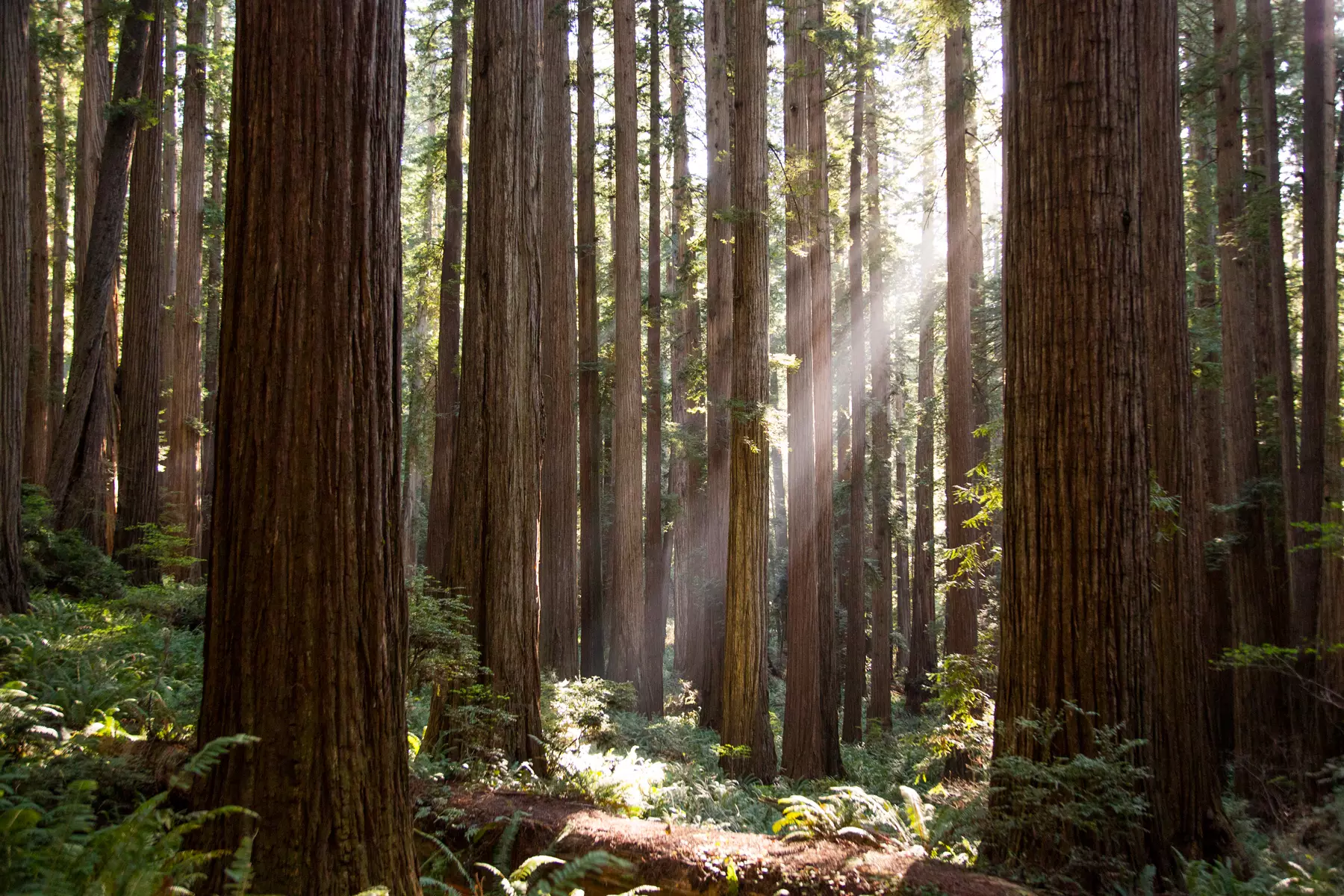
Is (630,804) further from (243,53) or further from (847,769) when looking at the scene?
(847,769)

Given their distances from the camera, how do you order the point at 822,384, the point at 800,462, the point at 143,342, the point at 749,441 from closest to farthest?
the point at 749,441
the point at 143,342
the point at 800,462
the point at 822,384

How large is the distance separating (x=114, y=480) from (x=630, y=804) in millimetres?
12403

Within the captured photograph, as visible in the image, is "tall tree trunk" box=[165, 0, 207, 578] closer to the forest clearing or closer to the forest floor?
the forest clearing

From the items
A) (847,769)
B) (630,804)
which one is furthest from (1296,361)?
(630,804)

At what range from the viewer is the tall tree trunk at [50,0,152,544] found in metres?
11.8

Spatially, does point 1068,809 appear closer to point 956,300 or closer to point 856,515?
point 956,300

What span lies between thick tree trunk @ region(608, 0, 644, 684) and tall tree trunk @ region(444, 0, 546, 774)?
771cm

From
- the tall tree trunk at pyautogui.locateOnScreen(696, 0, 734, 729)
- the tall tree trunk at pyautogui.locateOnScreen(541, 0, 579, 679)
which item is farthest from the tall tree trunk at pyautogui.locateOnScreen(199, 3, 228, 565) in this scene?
the tall tree trunk at pyautogui.locateOnScreen(696, 0, 734, 729)

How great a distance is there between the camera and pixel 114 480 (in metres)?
14.1

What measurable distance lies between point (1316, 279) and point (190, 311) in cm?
1896

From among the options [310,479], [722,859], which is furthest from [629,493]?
[310,479]

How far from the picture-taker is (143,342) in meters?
12.7

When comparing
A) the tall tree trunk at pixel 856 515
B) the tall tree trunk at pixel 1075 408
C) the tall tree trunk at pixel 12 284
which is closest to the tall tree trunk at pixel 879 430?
the tall tree trunk at pixel 856 515

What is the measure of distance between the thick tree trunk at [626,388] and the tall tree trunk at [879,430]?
7801mm
